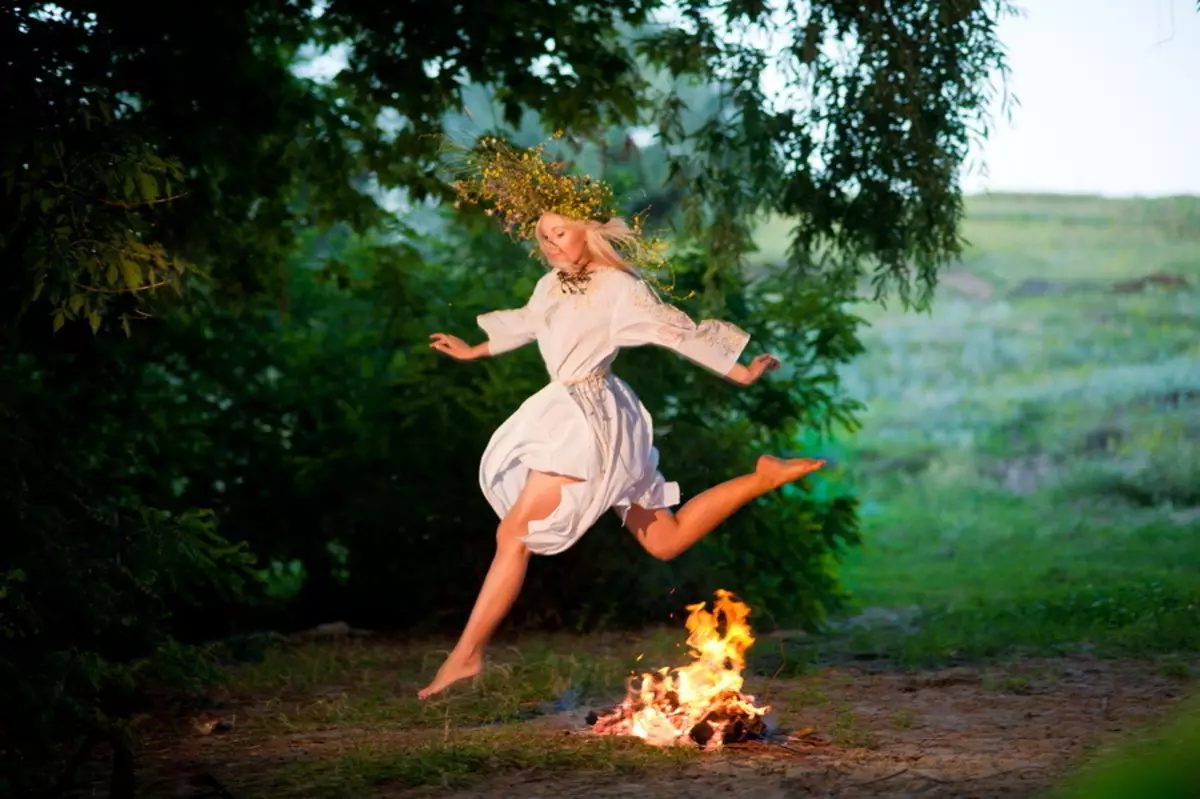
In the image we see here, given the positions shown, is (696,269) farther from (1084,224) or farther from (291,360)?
(1084,224)

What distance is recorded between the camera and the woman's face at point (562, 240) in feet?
18.3

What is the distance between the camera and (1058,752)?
4969 mm

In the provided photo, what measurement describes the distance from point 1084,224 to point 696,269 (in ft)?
44.1

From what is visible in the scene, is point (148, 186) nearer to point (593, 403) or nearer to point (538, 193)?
point (538, 193)

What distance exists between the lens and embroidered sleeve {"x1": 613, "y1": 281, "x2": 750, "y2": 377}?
17.7ft

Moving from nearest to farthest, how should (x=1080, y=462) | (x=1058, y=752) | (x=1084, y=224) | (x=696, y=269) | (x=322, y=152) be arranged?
(x=1058, y=752), (x=322, y=152), (x=696, y=269), (x=1080, y=462), (x=1084, y=224)

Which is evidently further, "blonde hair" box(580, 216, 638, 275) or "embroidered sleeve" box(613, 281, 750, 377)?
"blonde hair" box(580, 216, 638, 275)

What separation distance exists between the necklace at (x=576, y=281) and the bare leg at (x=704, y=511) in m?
0.83

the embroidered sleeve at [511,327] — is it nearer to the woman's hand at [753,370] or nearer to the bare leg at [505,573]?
the bare leg at [505,573]

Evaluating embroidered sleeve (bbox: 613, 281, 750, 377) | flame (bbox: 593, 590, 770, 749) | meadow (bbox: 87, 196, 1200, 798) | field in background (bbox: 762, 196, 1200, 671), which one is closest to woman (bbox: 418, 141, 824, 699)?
embroidered sleeve (bbox: 613, 281, 750, 377)

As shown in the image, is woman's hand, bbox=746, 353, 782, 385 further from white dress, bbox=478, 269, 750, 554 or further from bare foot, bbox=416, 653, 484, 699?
bare foot, bbox=416, 653, 484, 699

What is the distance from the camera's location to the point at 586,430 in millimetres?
5473

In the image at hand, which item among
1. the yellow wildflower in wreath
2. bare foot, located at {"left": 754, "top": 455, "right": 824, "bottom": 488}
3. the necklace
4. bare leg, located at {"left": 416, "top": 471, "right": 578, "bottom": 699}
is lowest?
bare leg, located at {"left": 416, "top": 471, "right": 578, "bottom": 699}

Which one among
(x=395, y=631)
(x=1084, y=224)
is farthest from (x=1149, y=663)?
(x=1084, y=224)
